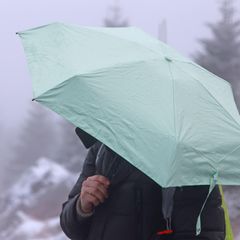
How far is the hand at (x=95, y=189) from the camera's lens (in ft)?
7.96

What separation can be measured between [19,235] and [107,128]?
49.2 feet

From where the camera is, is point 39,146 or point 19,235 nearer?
point 19,235

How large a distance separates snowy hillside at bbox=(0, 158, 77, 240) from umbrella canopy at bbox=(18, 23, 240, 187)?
14296 millimetres

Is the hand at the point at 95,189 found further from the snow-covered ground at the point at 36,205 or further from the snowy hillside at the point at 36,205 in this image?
the snowy hillside at the point at 36,205

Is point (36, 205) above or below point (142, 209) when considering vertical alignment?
below

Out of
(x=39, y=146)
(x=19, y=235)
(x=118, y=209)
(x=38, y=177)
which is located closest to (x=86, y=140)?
(x=118, y=209)

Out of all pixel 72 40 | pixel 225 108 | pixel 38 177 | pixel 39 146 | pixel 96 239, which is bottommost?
pixel 39 146

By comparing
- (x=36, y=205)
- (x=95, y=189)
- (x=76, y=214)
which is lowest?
(x=36, y=205)

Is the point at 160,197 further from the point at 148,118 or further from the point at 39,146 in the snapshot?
the point at 39,146

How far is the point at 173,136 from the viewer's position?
2236 mm

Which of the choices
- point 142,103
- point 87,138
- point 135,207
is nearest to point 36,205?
point 87,138

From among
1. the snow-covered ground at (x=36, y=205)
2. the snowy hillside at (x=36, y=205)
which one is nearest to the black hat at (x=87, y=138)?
the snow-covered ground at (x=36, y=205)

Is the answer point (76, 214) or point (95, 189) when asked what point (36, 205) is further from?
point (95, 189)

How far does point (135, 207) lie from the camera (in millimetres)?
2469
